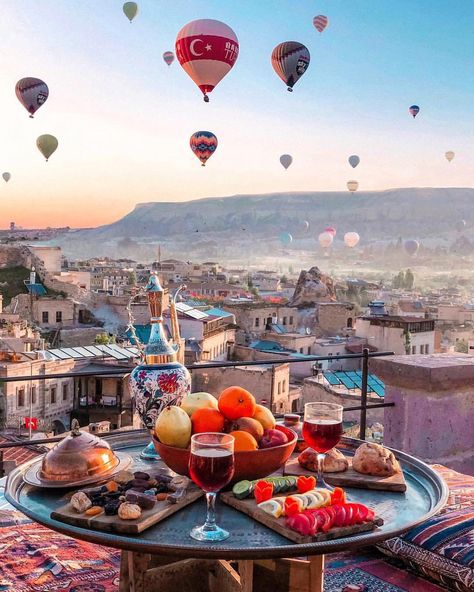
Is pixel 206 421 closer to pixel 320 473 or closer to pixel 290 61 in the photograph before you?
pixel 320 473

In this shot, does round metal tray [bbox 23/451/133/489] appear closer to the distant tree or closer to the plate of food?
the plate of food

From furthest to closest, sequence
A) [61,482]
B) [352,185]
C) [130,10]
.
A: [352,185] → [130,10] → [61,482]

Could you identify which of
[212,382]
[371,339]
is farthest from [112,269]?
[212,382]

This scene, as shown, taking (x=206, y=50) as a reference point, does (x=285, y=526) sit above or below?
below

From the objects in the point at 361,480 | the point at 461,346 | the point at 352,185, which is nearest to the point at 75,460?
the point at 361,480

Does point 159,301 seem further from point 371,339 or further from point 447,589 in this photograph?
point 371,339

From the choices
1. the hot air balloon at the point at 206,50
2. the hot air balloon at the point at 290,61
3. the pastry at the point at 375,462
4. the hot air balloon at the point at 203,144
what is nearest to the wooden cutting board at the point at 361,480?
the pastry at the point at 375,462
